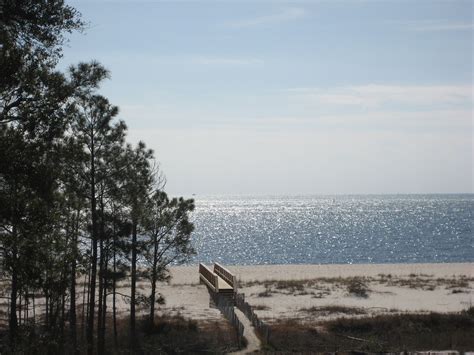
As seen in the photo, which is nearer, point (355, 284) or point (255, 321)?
point (255, 321)

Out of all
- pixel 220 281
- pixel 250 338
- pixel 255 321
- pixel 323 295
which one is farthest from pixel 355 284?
pixel 250 338

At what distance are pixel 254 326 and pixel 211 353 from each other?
18.0 feet

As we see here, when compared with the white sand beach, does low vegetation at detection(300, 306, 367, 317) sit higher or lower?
higher

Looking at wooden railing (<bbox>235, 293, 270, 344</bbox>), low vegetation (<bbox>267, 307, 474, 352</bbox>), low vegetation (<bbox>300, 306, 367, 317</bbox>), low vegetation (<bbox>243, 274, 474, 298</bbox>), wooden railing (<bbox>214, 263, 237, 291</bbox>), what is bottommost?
low vegetation (<bbox>243, 274, 474, 298</bbox>)

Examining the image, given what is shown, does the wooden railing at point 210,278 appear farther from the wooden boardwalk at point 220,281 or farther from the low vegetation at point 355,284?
the low vegetation at point 355,284

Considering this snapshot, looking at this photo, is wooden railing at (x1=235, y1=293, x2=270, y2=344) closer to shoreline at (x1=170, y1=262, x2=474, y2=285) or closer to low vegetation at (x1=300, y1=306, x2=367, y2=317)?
low vegetation at (x1=300, y1=306, x2=367, y2=317)

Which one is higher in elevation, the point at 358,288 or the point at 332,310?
the point at 332,310

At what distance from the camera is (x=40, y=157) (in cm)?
1221

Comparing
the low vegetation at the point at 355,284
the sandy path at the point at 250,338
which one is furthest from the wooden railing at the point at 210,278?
the sandy path at the point at 250,338

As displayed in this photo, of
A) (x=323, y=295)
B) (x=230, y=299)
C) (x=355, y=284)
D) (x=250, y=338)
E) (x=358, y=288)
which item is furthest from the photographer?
(x=355, y=284)

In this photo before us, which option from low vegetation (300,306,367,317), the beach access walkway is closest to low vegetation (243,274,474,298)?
the beach access walkway

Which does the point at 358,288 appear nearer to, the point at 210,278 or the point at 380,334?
the point at 210,278

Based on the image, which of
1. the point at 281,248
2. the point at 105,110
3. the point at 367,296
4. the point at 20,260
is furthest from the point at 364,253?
the point at 20,260

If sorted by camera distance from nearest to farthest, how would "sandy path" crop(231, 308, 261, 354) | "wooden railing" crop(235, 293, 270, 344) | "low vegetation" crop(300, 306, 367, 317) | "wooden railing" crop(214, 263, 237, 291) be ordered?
"sandy path" crop(231, 308, 261, 354) < "wooden railing" crop(235, 293, 270, 344) < "low vegetation" crop(300, 306, 367, 317) < "wooden railing" crop(214, 263, 237, 291)
